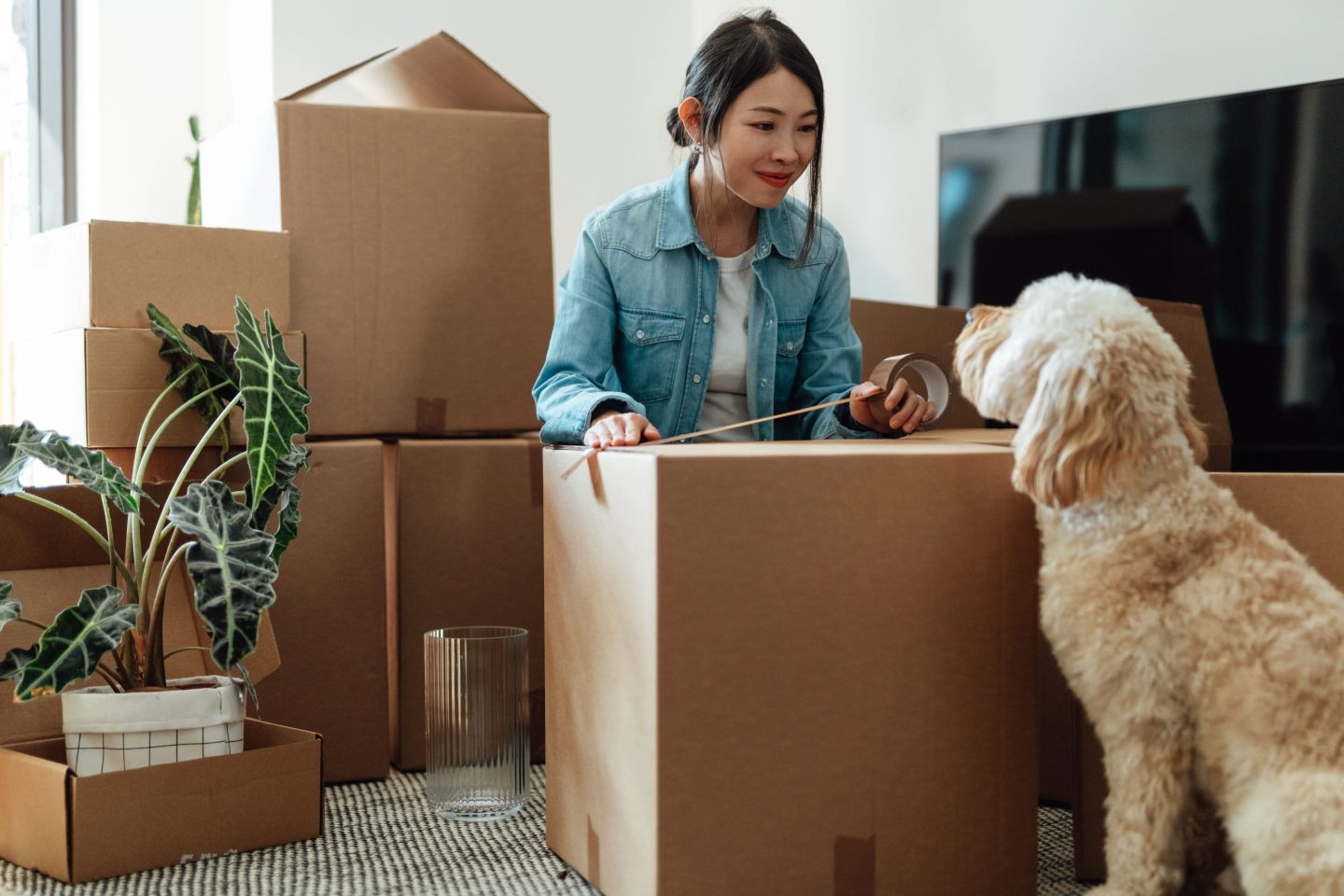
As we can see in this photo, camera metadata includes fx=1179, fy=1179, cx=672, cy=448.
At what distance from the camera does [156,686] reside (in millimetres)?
1341

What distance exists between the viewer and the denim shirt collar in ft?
4.75

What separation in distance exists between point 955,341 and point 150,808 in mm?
1095

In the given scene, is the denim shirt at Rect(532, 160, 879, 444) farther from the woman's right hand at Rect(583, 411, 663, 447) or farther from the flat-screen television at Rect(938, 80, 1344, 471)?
the flat-screen television at Rect(938, 80, 1344, 471)

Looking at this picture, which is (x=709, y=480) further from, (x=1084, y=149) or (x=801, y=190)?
(x=801, y=190)

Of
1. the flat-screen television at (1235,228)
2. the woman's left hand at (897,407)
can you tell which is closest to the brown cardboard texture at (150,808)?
the woman's left hand at (897,407)

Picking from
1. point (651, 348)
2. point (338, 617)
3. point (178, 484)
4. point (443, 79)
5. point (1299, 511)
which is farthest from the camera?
point (443, 79)

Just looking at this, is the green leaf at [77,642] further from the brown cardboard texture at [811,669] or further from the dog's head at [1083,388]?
the dog's head at [1083,388]

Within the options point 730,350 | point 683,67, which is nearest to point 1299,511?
point 730,350

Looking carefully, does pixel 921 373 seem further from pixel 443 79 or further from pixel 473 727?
pixel 443 79

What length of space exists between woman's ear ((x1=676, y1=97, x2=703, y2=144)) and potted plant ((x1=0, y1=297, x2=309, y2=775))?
0.56 metres

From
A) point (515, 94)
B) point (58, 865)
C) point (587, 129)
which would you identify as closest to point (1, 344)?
point (587, 129)

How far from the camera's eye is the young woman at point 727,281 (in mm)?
1390

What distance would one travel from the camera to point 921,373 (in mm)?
1376

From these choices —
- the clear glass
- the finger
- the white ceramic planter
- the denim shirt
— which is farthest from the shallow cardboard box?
the finger
